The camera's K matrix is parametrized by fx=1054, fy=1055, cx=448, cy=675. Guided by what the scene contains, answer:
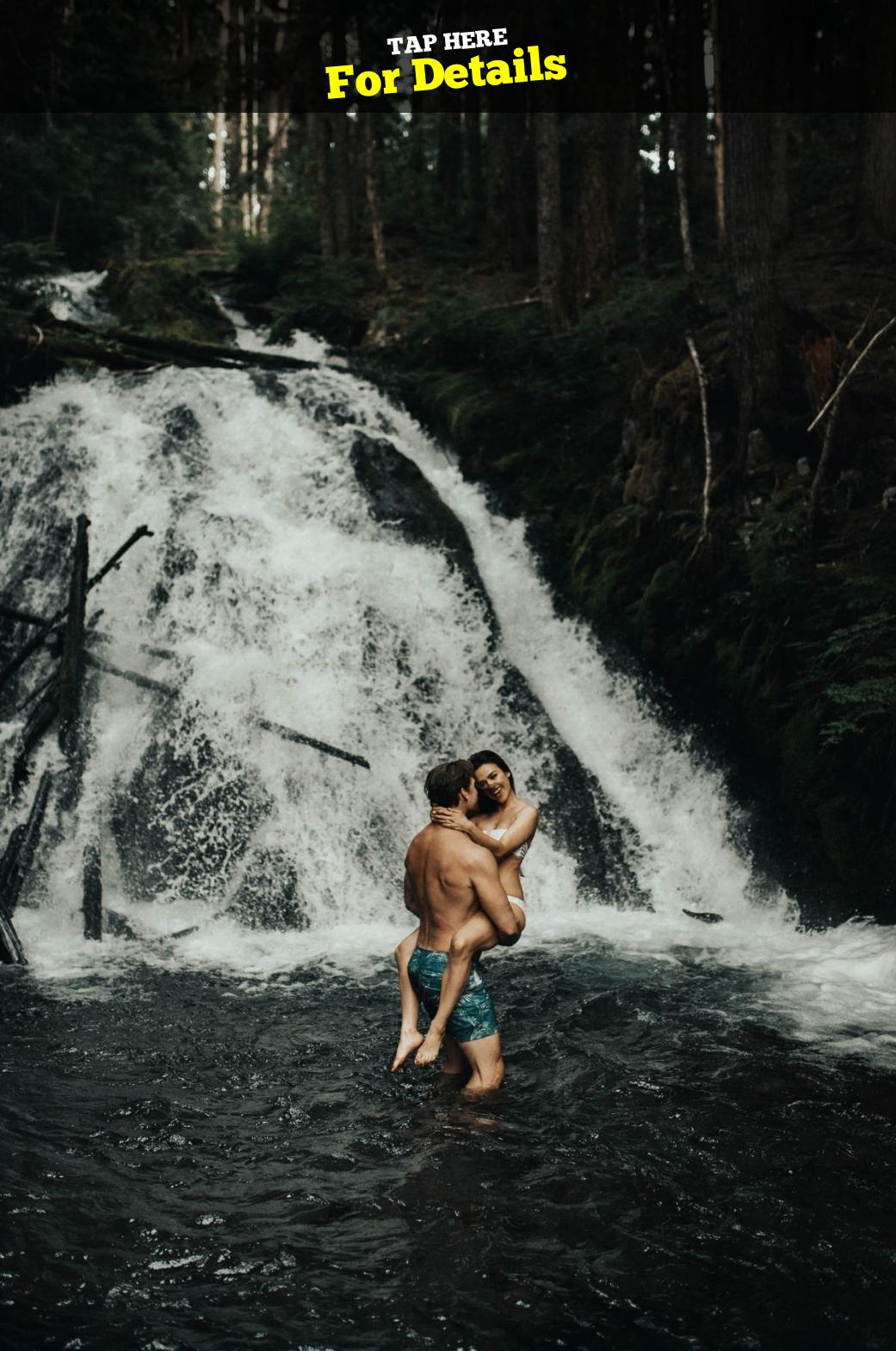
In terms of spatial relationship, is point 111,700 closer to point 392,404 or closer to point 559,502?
point 559,502

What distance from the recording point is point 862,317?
45.4ft

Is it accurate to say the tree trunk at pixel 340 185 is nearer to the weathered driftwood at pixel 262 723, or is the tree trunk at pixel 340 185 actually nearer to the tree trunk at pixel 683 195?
the tree trunk at pixel 683 195

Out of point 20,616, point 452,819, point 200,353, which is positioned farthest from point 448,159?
point 452,819

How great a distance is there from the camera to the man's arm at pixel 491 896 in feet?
17.6

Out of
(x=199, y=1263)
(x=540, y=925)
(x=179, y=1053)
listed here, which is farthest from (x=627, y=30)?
(x=199, y=1263)

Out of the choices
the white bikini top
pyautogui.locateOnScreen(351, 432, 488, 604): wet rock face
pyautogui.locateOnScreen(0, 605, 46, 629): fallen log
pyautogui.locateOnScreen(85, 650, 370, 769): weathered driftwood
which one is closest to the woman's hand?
the white bikini top

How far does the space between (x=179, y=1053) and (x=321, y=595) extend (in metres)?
7.09

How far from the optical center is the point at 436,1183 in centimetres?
469

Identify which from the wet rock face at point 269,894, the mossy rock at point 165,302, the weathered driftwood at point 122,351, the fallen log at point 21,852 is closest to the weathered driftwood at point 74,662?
the fallen log at point 21,852

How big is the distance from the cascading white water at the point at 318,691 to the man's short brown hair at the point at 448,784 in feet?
10.4

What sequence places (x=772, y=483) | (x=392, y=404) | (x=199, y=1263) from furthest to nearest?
(x=392, y=404), (x=772, y=483), (x=199, y=1263)

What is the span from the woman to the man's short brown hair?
44mm

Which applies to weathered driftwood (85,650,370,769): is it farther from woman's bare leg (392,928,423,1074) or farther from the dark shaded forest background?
woman's bare leg (392,928,423,1074)

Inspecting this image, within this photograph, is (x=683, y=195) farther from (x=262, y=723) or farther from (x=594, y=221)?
(x=262, y=723)
